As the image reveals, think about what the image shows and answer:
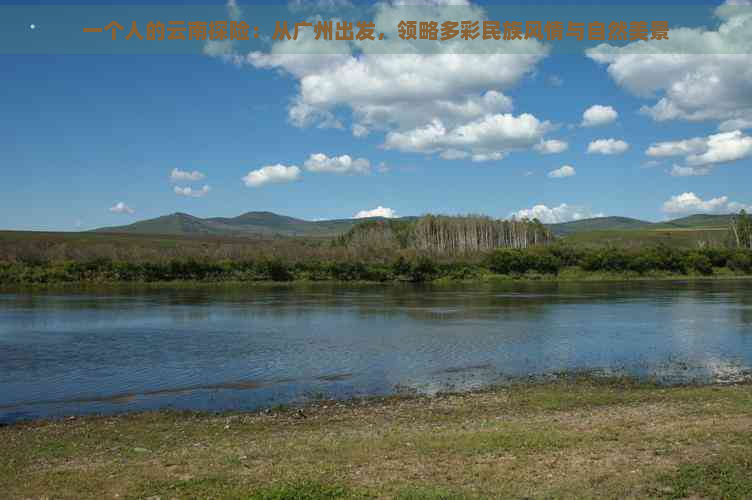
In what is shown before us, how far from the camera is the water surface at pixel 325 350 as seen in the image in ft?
91.5

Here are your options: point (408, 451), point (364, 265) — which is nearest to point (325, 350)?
point (408, 451)

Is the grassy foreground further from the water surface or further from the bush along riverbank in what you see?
the bush along riverbank

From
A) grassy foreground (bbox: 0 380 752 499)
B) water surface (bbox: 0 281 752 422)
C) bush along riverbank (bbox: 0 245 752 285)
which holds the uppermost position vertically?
bush along riverbank (bbox: 0 245 752 285)

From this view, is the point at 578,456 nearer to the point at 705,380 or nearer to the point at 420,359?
the point at 705,380

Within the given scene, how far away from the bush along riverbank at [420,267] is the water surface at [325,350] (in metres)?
62.3

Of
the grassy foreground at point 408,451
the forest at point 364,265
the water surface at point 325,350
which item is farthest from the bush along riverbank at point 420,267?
the grassy foreground at point 408,451

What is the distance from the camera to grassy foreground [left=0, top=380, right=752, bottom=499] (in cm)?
A: 1234

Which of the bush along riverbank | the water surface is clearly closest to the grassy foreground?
the water surface

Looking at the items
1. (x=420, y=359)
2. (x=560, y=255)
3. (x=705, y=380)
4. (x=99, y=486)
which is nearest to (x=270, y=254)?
(x=560, y=255)

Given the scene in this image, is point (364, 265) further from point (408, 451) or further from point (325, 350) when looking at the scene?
point (408, 451)

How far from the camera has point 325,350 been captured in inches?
1569

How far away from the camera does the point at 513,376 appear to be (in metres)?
30.0

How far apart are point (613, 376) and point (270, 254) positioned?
129188mm

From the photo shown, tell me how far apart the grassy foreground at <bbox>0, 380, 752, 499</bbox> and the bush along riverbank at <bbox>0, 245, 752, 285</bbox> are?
116 metres
